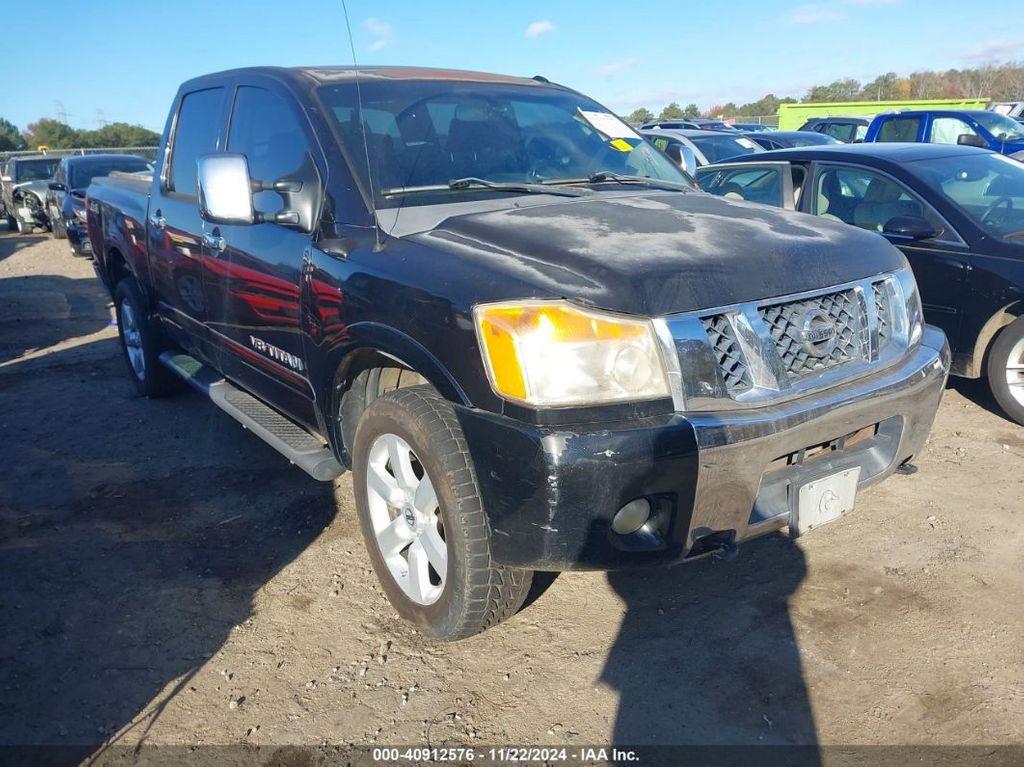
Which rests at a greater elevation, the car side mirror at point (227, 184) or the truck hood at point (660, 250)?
the car side mirror at point (227, 184)

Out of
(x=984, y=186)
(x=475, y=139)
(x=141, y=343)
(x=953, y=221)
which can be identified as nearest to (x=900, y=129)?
(x=984, y=186)

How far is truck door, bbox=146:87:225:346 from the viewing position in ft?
13.3

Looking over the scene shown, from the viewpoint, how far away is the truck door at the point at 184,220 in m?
4.06

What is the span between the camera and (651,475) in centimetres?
221

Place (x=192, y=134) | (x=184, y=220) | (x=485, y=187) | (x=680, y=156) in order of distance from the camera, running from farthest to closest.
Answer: (x=680, y=156)
(x=192, y=134)
(x=184, y=220)
(x=485, y=187)

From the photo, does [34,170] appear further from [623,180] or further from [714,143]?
[623,180]

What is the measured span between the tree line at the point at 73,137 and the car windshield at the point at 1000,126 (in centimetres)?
4140

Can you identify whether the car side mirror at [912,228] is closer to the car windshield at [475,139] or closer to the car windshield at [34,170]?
the car windshield at [475,139]

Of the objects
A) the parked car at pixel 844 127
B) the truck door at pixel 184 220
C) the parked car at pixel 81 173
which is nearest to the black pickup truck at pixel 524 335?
the truck door at pixel 184 220

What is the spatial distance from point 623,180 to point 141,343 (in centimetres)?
341

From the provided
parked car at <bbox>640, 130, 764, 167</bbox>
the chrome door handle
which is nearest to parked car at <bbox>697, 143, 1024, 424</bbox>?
the chrome door handle

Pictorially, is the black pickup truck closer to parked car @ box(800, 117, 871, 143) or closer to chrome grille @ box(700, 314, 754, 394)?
chrome grille @ box(700, 314, 754, 394)

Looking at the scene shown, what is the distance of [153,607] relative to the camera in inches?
123

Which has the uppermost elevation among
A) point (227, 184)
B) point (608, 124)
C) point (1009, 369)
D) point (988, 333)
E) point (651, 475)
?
point (608, 124)
